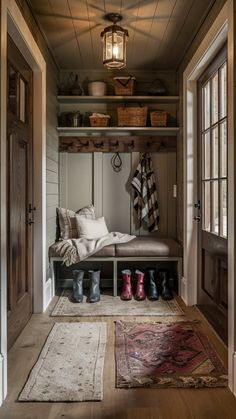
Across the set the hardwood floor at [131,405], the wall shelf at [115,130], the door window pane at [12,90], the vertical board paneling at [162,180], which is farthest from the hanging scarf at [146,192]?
the hardwood floor at [131,405]

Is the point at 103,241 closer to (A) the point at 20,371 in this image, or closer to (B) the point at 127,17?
(A) the point at 20,371

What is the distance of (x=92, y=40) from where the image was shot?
11.0ft

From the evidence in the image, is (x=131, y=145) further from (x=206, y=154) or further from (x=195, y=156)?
(x=206, y=154)

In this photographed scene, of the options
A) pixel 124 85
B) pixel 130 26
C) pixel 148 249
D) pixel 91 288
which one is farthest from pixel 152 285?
pixel 130 26

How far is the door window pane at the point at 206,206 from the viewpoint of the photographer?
3.18 m

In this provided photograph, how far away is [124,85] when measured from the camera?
3979 millimetres

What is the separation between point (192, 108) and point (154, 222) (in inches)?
53.9

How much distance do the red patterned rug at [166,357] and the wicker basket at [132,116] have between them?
7.25 feet

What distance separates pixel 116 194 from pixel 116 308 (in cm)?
142

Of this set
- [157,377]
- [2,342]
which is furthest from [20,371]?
[157,377]

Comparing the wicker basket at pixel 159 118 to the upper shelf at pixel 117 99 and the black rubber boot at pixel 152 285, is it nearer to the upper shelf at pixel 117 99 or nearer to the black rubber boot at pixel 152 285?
the upper shelf at pixel 117 99

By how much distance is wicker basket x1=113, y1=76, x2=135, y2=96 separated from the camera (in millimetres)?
3943

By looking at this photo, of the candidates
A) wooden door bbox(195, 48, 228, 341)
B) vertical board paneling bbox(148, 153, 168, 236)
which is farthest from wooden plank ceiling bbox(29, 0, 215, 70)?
vertical board paneling bbox(148, 153, 168, 236)

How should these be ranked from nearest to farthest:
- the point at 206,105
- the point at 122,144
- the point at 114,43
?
the point at 114,43 < the point at 206,105 < the point at 122,144
